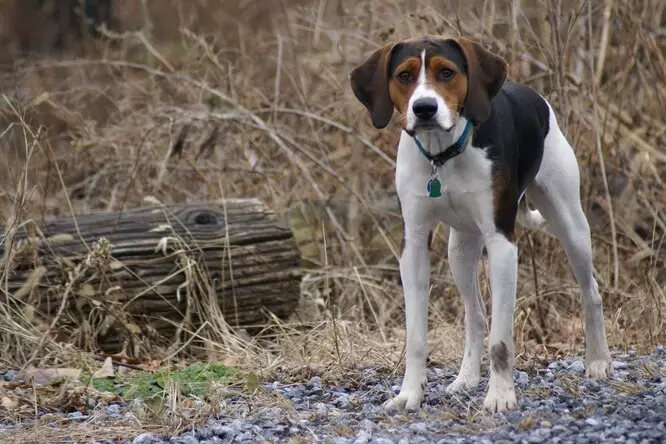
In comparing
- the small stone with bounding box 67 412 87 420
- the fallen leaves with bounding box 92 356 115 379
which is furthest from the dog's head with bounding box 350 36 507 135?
the fallen leaves with bounding box 92 356 115 379

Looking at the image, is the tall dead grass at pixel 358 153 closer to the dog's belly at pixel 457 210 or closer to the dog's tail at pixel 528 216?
the dog's tail at pixel 528 216

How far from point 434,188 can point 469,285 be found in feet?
3.00

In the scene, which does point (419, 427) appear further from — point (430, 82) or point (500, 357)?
point (430, 82)

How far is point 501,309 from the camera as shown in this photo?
505 cm

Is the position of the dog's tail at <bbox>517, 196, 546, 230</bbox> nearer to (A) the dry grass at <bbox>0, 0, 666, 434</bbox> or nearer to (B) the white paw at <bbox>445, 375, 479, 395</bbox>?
(B) the white paw at <bbox>445, 375, 479, 395</bbox>

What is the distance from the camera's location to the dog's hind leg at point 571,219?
5.73m

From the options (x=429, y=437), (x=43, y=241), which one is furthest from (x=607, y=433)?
Result: (x=43, y=241)

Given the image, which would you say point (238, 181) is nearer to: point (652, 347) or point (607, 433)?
point (652, 347)

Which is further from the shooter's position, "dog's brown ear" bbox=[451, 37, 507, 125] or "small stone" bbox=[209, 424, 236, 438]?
"dog's brown ear" bbox=[451, 37, 507, 125]

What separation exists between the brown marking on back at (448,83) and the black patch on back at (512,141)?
0.79 feet

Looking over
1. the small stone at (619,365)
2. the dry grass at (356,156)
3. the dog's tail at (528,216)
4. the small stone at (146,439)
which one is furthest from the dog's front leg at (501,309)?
the dry grass at (356,156)

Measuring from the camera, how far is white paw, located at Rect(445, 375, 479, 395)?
18.2ft

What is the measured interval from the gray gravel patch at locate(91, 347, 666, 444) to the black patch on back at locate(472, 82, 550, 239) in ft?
2.74

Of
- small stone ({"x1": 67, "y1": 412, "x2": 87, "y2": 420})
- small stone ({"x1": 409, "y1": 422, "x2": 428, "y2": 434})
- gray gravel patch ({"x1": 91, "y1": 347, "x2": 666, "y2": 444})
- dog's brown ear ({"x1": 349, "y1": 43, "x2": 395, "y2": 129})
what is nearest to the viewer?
gray gravel patch ({"x1": 91, "y1": 347, "x2": 666, "y2": 444})
